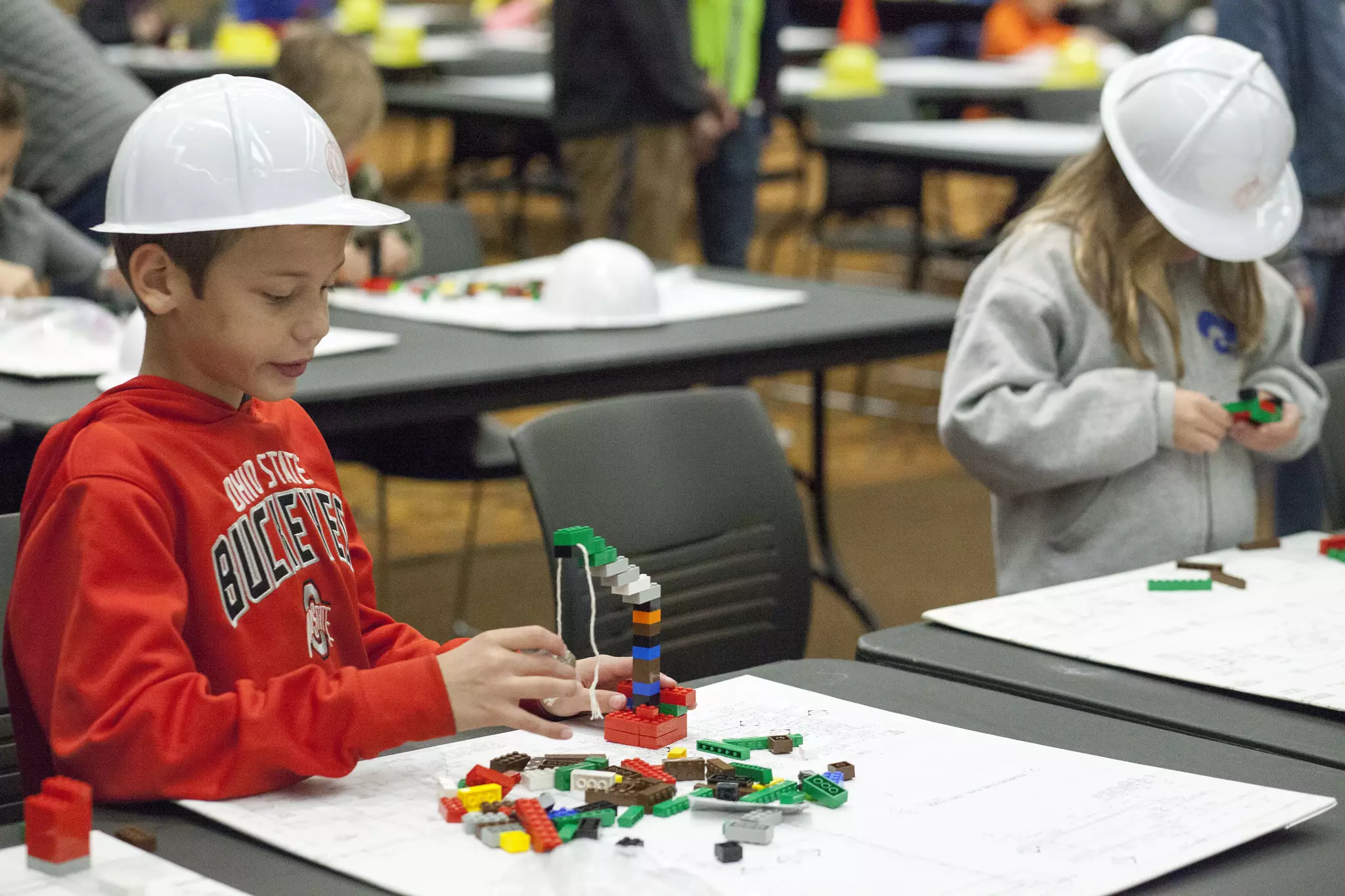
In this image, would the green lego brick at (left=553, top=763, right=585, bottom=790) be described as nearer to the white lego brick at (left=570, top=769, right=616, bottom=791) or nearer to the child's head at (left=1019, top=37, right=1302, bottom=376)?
the white lego brick at (left=570, top=769, right=616, bottom=791)

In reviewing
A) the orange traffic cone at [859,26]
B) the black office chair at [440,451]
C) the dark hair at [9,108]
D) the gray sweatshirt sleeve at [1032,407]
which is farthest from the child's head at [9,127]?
the orange traffic cone at [859,26]

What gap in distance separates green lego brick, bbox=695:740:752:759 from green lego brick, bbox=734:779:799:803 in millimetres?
88

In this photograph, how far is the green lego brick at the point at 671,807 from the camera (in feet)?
3.67

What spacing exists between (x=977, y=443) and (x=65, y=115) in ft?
6.75

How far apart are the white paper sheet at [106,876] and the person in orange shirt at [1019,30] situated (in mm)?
7429

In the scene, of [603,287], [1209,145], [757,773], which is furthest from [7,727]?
[603,287]

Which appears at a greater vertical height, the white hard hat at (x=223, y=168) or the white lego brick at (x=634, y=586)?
the white hard hat at (x=223, y=168)

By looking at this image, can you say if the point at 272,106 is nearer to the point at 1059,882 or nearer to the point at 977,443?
the point at 1059,882

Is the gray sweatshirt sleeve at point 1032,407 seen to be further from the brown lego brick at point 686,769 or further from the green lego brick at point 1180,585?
the brown lego brick at point 686,769

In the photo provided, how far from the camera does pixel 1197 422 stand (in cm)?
202

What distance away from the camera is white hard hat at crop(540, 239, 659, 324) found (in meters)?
2.85

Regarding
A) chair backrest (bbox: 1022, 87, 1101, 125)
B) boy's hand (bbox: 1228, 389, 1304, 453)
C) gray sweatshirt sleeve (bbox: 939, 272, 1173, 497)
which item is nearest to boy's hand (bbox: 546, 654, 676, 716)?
gray sweatshirt sleeve (bbox: 939, 272, 1173, 497)

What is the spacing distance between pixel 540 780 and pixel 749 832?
6.5 inches

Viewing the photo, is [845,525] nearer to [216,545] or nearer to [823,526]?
[823,526]
